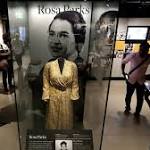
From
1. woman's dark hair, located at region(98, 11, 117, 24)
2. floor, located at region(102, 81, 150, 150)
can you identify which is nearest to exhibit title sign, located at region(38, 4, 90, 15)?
woman's dark hair, located at region(98, 11, 117, 24)

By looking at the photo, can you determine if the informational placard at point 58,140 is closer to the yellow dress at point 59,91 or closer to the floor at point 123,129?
the yellow dress at point 59,91

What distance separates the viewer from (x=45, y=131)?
243 cm

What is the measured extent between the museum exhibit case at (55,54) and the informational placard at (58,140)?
0.25 meters

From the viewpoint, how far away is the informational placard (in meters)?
2.32

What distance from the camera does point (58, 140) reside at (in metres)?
2.35

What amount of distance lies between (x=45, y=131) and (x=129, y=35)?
14.3 feet

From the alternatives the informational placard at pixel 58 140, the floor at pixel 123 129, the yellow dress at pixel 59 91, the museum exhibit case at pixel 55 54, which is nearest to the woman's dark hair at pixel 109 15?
the museum exhibit case at pixel 55 54

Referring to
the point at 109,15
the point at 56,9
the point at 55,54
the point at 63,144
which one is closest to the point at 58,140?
the point at 63,144

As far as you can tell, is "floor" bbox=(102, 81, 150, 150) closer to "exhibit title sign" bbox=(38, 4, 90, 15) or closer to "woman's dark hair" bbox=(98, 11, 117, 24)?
"woman's dark hair" bbox=(98, 11, 117, 24)

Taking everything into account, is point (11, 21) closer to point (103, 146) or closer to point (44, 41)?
point (44, 41)

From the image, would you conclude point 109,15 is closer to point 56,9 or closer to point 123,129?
point 56,9

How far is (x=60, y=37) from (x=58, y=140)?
1.23 metres

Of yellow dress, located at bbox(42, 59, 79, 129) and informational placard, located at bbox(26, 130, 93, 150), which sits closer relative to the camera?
informational placard, located at bbox(26, 130, 93, 150)

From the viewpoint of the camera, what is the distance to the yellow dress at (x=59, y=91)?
2914mm
